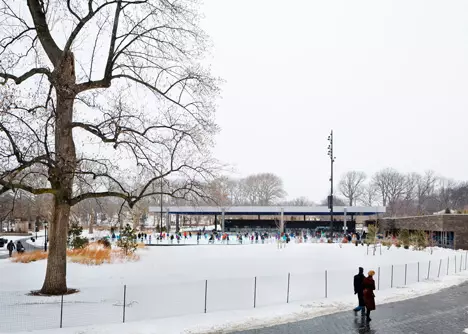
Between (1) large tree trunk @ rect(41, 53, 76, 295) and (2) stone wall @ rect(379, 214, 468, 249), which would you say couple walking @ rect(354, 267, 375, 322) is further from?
(2) stone wall @ rect(379, 214, 468, 249)

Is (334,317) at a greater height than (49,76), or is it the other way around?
(49,76)

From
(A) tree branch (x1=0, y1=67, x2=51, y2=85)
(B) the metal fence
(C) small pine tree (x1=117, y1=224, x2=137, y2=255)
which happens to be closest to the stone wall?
(B) the metal fence

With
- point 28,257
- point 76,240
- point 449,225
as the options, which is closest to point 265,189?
point 449,225

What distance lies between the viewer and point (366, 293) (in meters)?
14.0

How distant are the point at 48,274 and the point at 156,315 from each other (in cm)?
501

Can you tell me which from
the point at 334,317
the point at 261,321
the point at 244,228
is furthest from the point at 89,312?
the point at 244,228

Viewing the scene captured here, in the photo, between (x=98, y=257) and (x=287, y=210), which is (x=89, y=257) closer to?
(x=98, y=257)

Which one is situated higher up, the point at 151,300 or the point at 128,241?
the point at 128,241

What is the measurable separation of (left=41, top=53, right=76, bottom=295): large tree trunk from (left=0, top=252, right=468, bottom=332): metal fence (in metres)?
0.96

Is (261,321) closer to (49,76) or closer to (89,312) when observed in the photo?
(89,312)

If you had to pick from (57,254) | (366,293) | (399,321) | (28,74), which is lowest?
(399,321)

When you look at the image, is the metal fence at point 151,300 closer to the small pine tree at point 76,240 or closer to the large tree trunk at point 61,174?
the large tree trunk at point 61,174

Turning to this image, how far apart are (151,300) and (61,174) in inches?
204

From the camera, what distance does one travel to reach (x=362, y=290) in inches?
579
